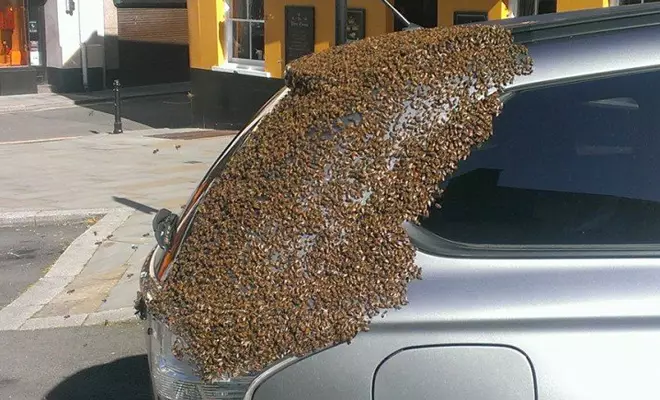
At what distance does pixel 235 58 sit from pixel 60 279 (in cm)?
899

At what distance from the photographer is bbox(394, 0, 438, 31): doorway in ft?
45.9

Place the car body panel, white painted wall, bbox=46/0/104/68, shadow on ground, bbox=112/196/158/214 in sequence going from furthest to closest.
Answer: white painted wall, bbox=46/0/104/68
shadow on ground, bbox=112/196/158/214
the car body panel

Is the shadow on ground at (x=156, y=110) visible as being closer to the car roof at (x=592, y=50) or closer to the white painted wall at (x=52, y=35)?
the white painted wall at (x=52, y=35)

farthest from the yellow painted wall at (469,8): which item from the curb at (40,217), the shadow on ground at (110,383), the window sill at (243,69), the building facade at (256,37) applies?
the shadow on ground at (110,383)

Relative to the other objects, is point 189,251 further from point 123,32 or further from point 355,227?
point 123,32

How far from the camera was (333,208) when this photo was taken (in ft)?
7.62

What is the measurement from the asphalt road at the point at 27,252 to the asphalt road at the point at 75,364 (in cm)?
107

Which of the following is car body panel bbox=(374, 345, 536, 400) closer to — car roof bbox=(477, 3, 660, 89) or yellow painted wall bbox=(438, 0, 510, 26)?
car roof bbox=(477, 3, 660, 89)

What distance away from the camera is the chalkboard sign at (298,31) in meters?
14.3

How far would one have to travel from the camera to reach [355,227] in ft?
7.62

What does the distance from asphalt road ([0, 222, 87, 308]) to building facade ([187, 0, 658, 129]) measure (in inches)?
213

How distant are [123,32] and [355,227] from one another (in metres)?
22.7

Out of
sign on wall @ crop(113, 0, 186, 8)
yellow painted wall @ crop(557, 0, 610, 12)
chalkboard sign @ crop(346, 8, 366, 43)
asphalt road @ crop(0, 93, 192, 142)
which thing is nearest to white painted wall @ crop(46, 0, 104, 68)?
sign on wall @ crop(113, 0, 186, 8)

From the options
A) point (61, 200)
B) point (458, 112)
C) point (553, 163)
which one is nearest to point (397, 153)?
point (458, 112)
